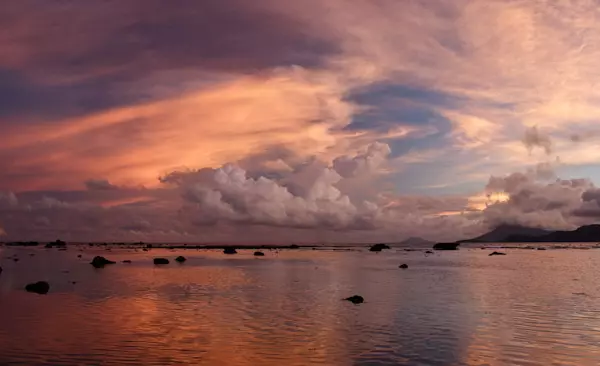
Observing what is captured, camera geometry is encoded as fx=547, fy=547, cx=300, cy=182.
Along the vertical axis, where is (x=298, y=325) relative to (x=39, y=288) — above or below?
below

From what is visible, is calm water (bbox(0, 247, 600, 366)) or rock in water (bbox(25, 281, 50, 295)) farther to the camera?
rock in water (bbox(25, 281, 50, 295))

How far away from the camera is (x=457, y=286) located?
2741 inches

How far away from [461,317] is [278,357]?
19.9 meters

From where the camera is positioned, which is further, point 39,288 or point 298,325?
point 39,288

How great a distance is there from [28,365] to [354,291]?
41.3 meters

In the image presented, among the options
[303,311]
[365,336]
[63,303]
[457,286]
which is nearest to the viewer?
[365,336]

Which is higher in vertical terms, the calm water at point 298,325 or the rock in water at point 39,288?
the rock in water at point 39,288

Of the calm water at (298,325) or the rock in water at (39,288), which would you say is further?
the rock in water at (39,288)

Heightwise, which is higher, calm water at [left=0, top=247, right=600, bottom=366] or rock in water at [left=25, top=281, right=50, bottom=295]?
rock in water at [left=25, top=281, right=50, bottom=295]

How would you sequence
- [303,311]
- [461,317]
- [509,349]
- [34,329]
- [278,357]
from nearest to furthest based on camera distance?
1. [278,357]
2. [509,349]
3. [34,329]
4. [461,317]
5. [303,311]

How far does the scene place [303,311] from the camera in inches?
1821

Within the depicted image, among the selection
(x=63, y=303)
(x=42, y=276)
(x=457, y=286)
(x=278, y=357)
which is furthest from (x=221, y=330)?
(x=42, y=276)

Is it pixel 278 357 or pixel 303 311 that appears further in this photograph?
pixel 303 311

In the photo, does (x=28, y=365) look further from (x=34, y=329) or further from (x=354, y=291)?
(x=354, y=291)
